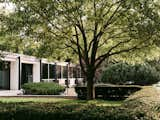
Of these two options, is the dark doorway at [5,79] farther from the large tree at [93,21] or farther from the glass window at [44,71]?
the large tree at [93,21]

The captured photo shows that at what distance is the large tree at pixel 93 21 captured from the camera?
613 inches

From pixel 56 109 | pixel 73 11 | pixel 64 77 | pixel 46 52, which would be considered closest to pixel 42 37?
pixel 46 52

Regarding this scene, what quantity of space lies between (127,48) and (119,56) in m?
2.17

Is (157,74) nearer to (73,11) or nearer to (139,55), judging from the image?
(139,55)

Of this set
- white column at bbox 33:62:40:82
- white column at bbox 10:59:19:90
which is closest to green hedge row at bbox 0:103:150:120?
white column at bbox 10:59:19:90

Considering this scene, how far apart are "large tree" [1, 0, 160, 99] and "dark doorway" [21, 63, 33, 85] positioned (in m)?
22.7

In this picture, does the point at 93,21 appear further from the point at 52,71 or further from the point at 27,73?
the point at 52,71

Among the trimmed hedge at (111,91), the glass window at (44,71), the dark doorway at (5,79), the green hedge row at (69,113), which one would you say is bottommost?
the green hedge row at (69,113)

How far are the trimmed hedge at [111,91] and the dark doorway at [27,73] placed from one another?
56.3 feet

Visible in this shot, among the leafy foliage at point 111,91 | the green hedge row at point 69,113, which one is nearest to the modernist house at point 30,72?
the leafy foliage at point 111,91

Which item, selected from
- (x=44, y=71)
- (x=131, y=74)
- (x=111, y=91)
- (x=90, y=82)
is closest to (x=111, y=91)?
(x=111, y=91)

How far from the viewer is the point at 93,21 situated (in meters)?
18.5

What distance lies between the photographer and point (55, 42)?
1950 cm

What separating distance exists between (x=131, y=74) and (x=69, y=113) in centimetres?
3148
